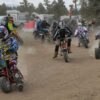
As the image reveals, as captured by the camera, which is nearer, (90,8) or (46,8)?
(90,8)

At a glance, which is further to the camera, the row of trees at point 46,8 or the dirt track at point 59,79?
the row of trees at point 46,8

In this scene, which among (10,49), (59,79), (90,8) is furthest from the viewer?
(90,8)

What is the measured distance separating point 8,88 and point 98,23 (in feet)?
114

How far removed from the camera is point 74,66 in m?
14.8

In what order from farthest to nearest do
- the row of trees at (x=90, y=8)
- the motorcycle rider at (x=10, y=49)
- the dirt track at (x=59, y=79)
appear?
the row of trees at (x=90, y=8), the motorcycle rider at (x=10, y=49), the dirt track at (x=59, y=79)

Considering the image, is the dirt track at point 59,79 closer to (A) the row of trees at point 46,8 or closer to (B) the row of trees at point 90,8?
(B) the row of trees at point 90,8

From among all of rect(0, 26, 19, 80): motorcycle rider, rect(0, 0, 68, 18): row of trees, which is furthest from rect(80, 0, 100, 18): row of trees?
rect(0, 26, 19, 80): motorcycle rider

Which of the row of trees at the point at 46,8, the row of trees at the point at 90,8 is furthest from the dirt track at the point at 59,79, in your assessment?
the row of trees at the point at 46,8

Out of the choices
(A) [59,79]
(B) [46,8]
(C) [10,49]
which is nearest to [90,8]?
(A) [59,79]

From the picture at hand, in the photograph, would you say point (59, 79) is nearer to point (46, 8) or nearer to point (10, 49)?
point (10, 49)

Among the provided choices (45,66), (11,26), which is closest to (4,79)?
(45,66)

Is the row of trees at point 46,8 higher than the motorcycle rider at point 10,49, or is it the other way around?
the motorcycle rider at point 10,49

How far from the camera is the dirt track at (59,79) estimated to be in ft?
32.6

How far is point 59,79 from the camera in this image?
1211 centimetres
